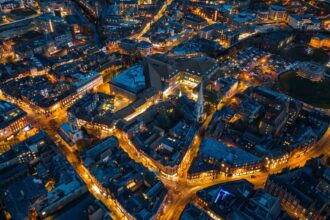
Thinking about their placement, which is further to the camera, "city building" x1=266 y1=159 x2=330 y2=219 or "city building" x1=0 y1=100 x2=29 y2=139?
"city building" x1=0 y1=100 x2=29 y2=139

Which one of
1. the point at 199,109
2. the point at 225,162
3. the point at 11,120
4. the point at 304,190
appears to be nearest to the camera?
the point at 304,190

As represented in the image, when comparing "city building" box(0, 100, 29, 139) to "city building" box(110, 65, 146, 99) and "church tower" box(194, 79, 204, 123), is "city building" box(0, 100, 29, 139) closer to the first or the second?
"city building" box(110, 65, 146, 99)

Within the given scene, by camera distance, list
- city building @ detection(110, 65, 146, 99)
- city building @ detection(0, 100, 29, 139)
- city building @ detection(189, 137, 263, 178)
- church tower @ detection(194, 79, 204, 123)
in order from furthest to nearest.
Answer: city building @ detection(110, 65, 146, 99), church tower @ detection(194, 79, 204, 123), city building @ detection(0, 100, 29, 139), city building @ detection(189, 137, 263, 178)

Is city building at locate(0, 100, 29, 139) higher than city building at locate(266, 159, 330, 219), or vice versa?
city building at locate(0, 100, 29, 139)

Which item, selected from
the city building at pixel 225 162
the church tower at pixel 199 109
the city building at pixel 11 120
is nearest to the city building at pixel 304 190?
the city building at pixel 225 162

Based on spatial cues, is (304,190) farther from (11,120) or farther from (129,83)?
(11,120)

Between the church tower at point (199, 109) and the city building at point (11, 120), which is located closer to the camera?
the city building at point (11, 120)

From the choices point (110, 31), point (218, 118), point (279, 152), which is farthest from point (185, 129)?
point (110, 31)

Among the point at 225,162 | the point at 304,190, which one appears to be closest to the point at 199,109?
the point at 225,162

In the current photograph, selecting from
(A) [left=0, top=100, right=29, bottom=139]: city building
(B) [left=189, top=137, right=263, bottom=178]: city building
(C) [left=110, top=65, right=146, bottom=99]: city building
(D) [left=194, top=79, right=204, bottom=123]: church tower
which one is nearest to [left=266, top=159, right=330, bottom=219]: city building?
(B) [left=189, top=137, right=263, bottom=178]: city building

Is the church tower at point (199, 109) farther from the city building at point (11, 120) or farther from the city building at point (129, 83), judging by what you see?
the city building at point (11, 120)

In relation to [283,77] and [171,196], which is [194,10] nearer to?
[283,77]
